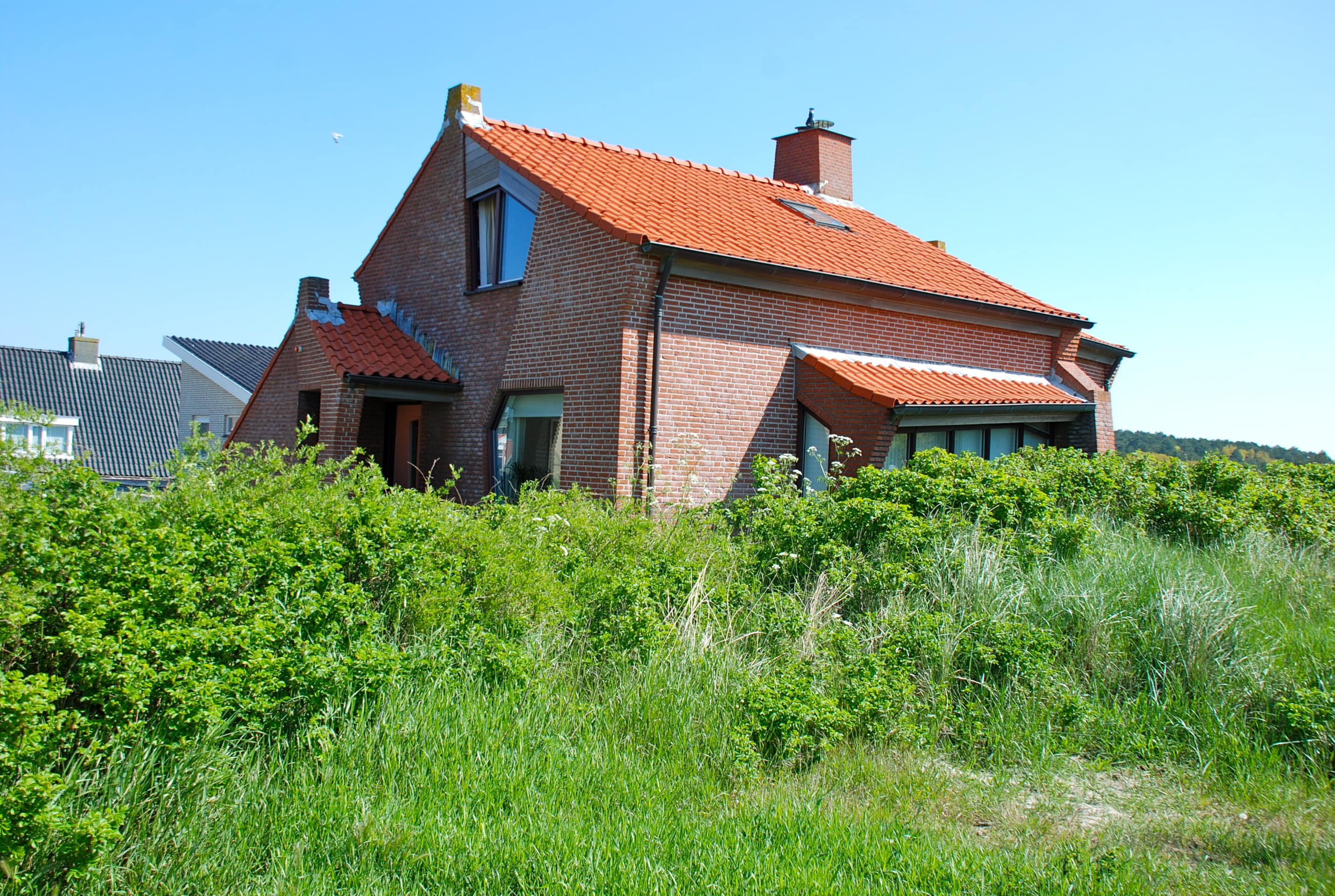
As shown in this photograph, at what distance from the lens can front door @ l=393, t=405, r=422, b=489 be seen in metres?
15.5

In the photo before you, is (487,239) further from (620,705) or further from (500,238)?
(620,705)

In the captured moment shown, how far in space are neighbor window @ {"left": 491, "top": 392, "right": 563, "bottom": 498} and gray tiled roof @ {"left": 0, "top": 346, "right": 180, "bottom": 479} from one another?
24.8 meters

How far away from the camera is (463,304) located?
573 inches

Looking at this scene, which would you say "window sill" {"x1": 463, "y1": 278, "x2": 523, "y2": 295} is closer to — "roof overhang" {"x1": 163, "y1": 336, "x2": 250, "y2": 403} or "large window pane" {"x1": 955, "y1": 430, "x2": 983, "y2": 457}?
"large window pane" {"x1": 955, "y1": 430, "x2": 983, "y2": 457}

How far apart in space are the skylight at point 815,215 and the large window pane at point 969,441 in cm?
435

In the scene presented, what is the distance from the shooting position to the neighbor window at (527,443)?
41.2 feet

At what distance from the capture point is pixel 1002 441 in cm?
1507

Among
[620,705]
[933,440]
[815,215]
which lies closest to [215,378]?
[815,215]

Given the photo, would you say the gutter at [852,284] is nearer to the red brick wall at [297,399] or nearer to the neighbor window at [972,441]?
the neighbor window at [972,441]

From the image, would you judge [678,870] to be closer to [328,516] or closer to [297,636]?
[297,636]

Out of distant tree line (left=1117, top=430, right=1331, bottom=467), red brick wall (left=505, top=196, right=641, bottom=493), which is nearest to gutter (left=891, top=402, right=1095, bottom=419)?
red brick wall (left=505, top=196, right=641, bottom=493)

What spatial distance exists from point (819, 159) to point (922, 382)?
809 cm

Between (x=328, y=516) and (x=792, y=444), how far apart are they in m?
8.55

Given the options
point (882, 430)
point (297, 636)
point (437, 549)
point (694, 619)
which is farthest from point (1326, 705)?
point (882, 430)
